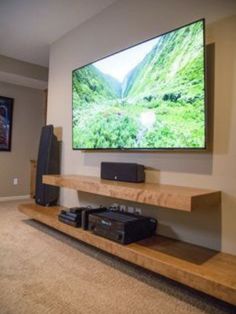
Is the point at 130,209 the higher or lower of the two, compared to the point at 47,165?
lower

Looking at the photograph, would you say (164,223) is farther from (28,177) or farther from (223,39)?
(28,177)

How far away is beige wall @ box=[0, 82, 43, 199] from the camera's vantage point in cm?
471

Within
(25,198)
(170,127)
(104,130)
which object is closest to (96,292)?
(170,127)

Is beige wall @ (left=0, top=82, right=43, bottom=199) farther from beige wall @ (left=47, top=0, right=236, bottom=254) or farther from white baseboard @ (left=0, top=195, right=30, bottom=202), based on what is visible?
beige wall @ (left=47, top=0, right=236, bottom=254)

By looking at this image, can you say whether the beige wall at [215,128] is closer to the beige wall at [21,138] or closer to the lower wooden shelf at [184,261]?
the lower wooden shelf at [184,261]

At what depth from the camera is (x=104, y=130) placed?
8.43 ft

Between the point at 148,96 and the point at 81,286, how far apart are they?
4.88 feet

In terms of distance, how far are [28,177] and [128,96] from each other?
336 cm

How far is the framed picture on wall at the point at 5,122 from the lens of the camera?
464 centimetres

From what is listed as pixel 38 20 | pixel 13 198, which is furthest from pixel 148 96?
pixel 13 198

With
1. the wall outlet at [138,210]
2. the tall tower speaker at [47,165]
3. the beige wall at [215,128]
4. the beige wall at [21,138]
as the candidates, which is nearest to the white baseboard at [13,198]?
the beige wall at [21,138]

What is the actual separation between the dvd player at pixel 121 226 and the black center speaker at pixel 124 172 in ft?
1.01

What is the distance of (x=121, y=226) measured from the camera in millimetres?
1913

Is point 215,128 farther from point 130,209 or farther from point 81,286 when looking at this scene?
point 81,286
